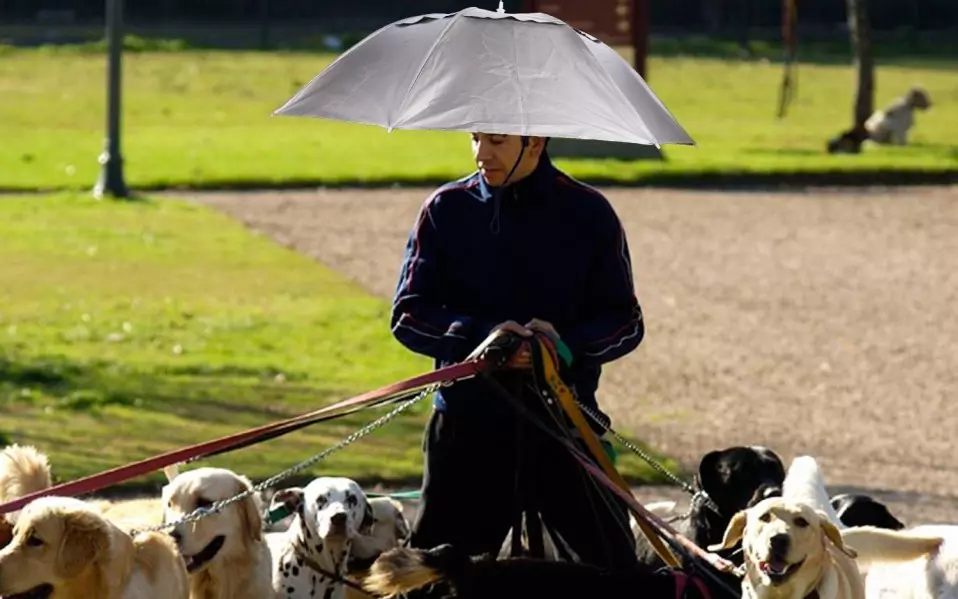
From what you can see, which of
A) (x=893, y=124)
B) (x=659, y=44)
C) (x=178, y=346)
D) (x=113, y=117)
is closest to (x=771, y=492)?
(x=178, y=346)

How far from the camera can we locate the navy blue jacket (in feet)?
19.8

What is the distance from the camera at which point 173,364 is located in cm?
1318

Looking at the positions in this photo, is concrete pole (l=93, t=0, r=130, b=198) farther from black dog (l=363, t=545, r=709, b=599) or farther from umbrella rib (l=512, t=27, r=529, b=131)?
black dog (l=363, t=545, r=709, b=599)

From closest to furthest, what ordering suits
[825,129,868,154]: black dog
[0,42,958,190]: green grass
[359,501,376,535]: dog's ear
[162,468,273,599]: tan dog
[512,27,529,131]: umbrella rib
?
[512,27,529,131]: umbrella rib, [162,468,273,599]: tan dog, [359,501,376,535]: dog's ear, [0,42,958,190]: green grass, [825,129,868,154]: black dog

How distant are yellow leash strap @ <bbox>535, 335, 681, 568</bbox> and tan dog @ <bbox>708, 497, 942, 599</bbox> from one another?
56 cm

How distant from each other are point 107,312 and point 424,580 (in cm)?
993

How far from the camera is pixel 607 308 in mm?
6117

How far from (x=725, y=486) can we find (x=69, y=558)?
8.12ft

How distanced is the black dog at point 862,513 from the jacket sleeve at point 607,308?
164 cm

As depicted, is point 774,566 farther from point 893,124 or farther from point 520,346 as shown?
point 893,124

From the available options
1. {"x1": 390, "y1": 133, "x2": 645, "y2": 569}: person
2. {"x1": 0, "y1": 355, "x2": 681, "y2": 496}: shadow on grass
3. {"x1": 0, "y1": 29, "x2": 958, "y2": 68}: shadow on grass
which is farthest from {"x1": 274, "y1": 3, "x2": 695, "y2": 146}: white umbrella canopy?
{"x1": 0, "y1": 29, "x2": 958, "y2": 68}: shadow on grass

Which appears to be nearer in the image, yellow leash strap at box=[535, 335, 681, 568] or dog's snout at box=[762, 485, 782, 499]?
yellow leash strap at box=[535, 335, 681, 568]

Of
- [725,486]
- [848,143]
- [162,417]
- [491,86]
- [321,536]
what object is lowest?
[848,143]

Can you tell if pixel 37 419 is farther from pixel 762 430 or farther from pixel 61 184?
pixel 61 184
